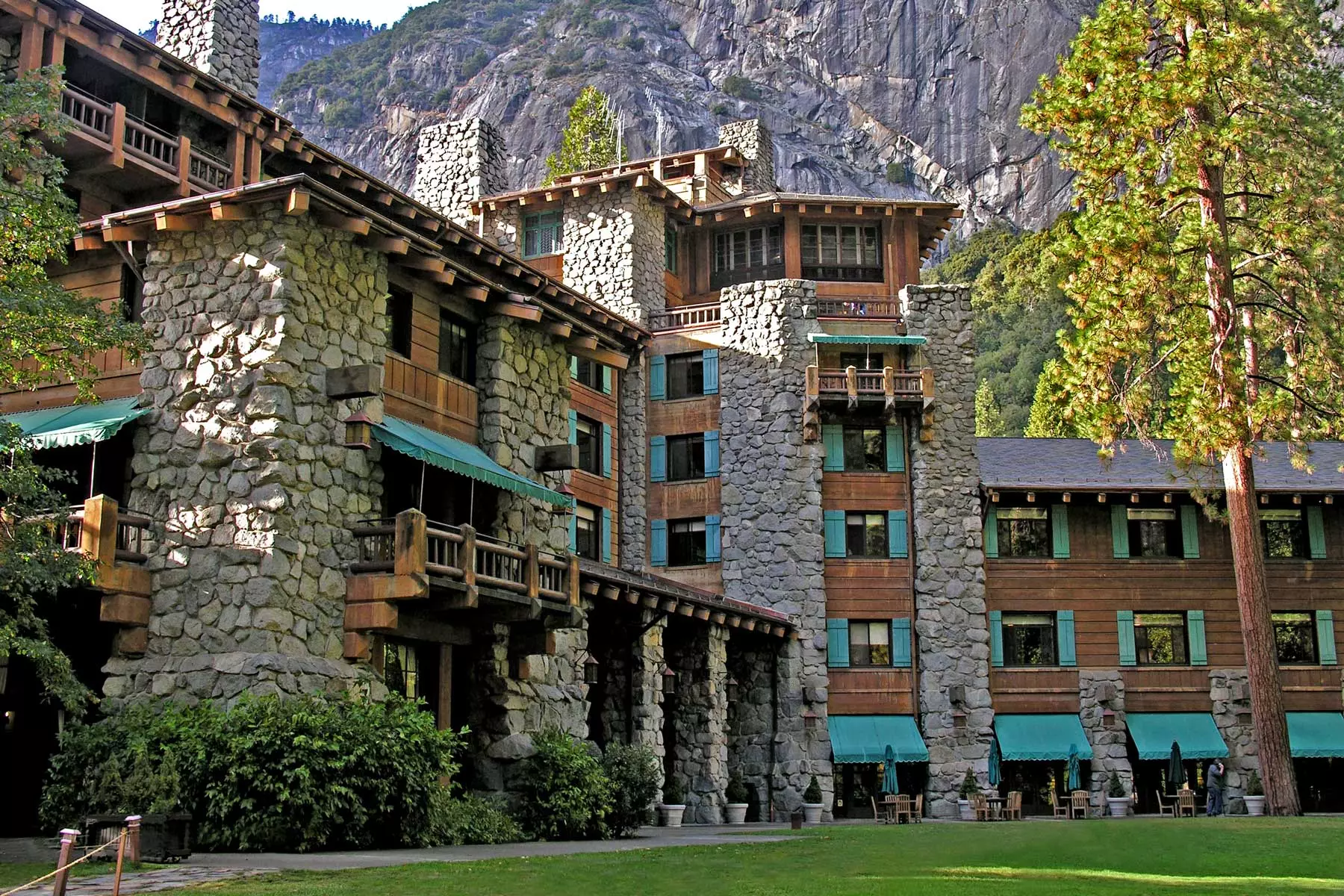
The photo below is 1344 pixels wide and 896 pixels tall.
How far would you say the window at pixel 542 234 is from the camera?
50531mm

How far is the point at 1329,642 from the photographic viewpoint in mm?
44312

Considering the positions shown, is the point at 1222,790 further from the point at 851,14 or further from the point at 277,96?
the point at 277,96

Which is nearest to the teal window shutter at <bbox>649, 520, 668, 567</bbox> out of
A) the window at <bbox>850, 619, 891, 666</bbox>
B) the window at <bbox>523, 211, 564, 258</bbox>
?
the window at <bbox>850, 619, 891, 666</bbox>

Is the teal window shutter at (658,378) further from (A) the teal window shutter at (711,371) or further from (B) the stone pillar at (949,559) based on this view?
(B) the stone pillar at (949,559)

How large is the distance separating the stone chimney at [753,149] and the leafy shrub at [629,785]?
32281mm

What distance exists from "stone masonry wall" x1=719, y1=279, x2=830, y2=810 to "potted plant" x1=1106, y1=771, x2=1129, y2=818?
810 centimetres

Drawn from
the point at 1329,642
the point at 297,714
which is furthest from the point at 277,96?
the point at 297,714

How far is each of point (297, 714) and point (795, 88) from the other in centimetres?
11630

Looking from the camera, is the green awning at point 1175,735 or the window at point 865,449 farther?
the window at point 865,449

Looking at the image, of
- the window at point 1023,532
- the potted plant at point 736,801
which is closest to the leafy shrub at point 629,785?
the potted plant at point 736,801

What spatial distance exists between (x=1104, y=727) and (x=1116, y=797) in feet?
7.63

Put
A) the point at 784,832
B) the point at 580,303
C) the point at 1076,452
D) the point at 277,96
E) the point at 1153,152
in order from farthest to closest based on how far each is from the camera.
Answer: the point at 277,96
the point at 1076,452
the point at 1153,152
the point at 580,303
the point at 784,832

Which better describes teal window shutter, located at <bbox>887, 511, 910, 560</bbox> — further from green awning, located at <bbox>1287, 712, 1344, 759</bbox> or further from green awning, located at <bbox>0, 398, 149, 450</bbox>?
green awning, located at <bbox>0, 398, 149, 450</bbox>

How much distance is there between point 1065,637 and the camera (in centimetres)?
4431
